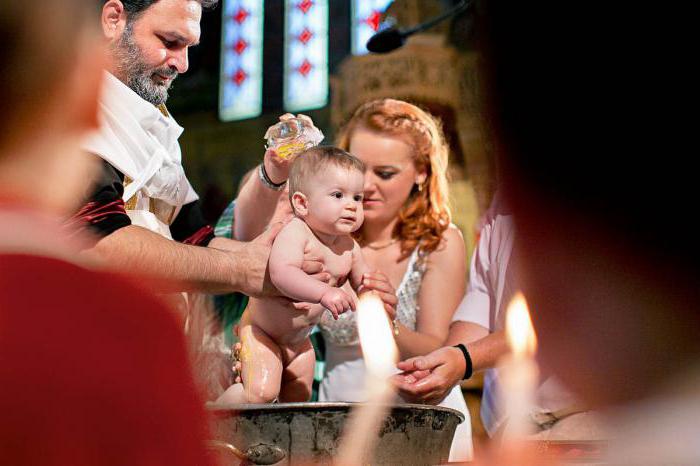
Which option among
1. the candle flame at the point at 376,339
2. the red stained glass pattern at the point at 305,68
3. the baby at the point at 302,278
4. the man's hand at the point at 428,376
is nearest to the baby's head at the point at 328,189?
the baby at the point at 302,278

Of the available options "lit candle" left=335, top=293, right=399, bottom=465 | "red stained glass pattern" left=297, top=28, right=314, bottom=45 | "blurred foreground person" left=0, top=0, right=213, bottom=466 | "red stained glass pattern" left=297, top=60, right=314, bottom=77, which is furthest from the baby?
"red stained glass pattern" left=297, top=60, right=314, bottom=77

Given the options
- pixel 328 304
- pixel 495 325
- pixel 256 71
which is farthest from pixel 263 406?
pixel 256 71

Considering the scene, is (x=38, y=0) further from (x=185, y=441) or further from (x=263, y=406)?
(x=263, y=406)

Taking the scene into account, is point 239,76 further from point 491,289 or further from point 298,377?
point 298,377

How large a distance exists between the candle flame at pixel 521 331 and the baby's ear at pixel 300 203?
0.96 feet

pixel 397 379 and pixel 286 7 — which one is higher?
pixel 286 7

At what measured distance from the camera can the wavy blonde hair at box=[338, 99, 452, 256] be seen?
1.27 metres

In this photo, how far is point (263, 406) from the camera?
0.76m

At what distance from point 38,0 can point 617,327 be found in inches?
20.2

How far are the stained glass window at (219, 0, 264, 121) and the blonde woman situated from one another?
259 mm

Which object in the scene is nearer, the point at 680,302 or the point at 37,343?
the point at 37,343

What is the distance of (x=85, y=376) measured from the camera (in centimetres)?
36

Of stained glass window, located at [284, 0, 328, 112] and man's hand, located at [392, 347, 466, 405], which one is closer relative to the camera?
man's hand, located at [392, 347, 466, 405]

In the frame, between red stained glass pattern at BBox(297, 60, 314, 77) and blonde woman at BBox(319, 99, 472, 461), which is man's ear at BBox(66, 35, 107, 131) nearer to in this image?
blonde woman at BBox(319, 99, 472, 461)
